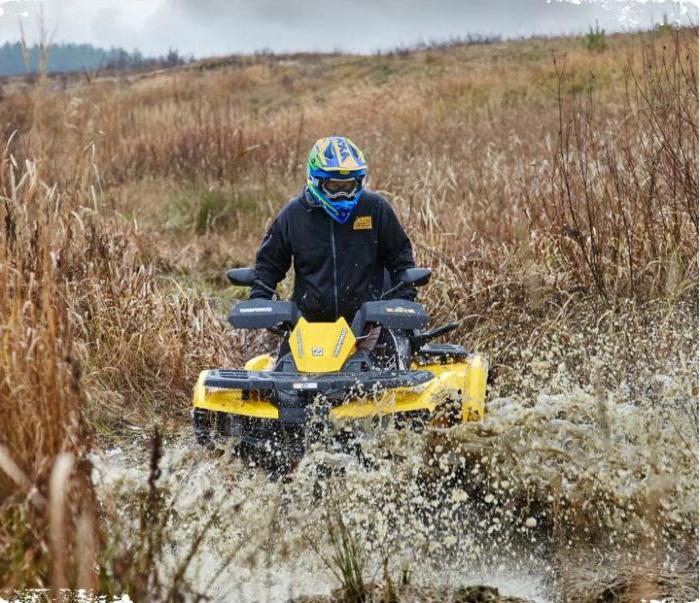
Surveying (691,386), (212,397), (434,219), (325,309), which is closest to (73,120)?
(434,219)

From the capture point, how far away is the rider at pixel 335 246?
5676 mm

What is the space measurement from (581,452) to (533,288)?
2.30m

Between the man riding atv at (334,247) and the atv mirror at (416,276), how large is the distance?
16cm

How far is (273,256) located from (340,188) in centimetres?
66

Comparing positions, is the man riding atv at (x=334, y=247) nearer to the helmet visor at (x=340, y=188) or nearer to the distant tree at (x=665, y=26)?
the helmet visor at (x=340, y=188)

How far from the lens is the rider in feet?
18.6

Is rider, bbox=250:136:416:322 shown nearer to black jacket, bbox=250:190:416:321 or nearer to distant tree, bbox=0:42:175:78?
black jacket, bbox=250:190:416:321

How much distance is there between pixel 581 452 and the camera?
463cm

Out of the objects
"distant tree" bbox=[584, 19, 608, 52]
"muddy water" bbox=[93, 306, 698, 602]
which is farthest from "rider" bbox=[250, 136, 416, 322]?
"distant tree" bbox=[584, 19, 608, 52]

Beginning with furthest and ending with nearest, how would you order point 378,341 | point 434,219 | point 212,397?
1. point 434,219
2. point 378,341
3. point 212,397

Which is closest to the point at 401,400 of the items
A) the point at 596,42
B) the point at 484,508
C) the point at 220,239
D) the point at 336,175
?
the point at 484,508

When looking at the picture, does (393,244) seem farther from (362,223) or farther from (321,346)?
(321,346)

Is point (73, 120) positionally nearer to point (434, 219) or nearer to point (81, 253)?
point (81, 253)

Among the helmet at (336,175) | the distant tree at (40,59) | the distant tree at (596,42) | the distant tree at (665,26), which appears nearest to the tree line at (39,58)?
the distant tree at (40,59)
